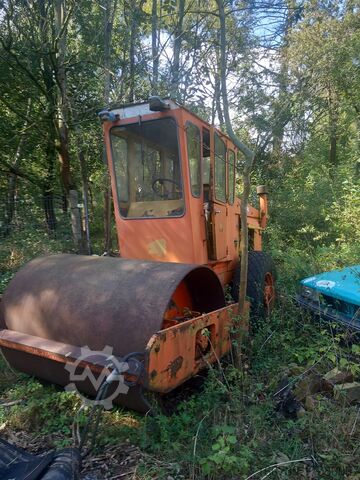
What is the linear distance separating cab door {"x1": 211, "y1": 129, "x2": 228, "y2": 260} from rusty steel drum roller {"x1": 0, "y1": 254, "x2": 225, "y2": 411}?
2.54 feet

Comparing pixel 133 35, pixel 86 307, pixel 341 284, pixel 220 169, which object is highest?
pixel 133 35

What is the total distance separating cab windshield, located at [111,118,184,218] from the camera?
3.88 m

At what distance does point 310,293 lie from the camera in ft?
15.0

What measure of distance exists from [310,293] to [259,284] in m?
0.58

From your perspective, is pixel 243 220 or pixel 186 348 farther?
pixel 243 220

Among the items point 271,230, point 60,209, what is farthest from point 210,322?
point 60,209

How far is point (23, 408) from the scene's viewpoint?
3.14 meters

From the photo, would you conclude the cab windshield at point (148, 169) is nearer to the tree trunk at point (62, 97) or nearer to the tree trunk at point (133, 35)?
the tree trunk at point (62, 97)

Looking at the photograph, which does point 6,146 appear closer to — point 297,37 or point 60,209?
point 60,209

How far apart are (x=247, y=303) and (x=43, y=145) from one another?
30.2 ft

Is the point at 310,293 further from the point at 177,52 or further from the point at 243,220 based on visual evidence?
the point at 177,52

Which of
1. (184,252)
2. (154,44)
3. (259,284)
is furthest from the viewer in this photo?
(154,44)
